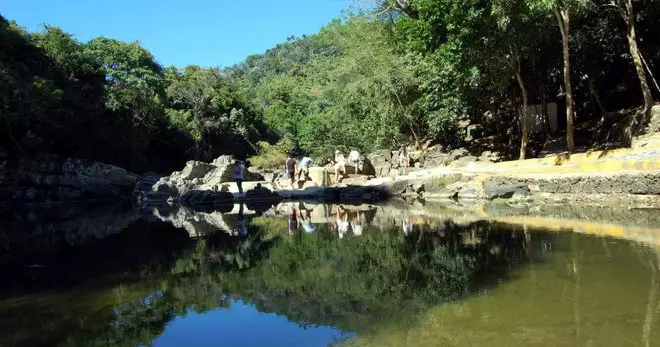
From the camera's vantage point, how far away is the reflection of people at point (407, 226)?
11191 mm

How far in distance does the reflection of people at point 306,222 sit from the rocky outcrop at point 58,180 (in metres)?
19.4

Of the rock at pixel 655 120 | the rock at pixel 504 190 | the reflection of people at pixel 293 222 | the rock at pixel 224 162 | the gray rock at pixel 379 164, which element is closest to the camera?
the reflection of people at pixel 293 222

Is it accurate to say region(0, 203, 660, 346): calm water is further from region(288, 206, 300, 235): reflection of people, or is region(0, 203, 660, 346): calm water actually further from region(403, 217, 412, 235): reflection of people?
region(288, 206, 300, 235): reflection of people

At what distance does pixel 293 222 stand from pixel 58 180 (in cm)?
2256

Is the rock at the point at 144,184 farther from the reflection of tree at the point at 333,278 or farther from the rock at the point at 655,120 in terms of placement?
the rock at the point at 655,120

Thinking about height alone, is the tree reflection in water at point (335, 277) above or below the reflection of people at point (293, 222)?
below

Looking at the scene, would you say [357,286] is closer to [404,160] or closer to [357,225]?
[357,225]

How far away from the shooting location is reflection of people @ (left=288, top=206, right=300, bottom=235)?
41.7 feet

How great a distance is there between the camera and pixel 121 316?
19.5ft

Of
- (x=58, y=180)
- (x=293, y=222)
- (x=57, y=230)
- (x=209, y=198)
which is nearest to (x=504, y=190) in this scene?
(x=293, y=222)

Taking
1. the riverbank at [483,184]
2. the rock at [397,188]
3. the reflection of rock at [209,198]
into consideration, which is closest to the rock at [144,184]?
the riverbank at [483,184]

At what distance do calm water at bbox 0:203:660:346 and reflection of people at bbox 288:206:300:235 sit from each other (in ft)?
1.20

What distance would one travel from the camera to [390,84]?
26.3 m

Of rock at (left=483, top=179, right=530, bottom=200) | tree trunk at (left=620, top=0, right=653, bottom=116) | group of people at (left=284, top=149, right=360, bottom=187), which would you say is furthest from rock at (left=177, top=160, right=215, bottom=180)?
tree trunk at (left=620, top=0, right=653, bottom=116)
